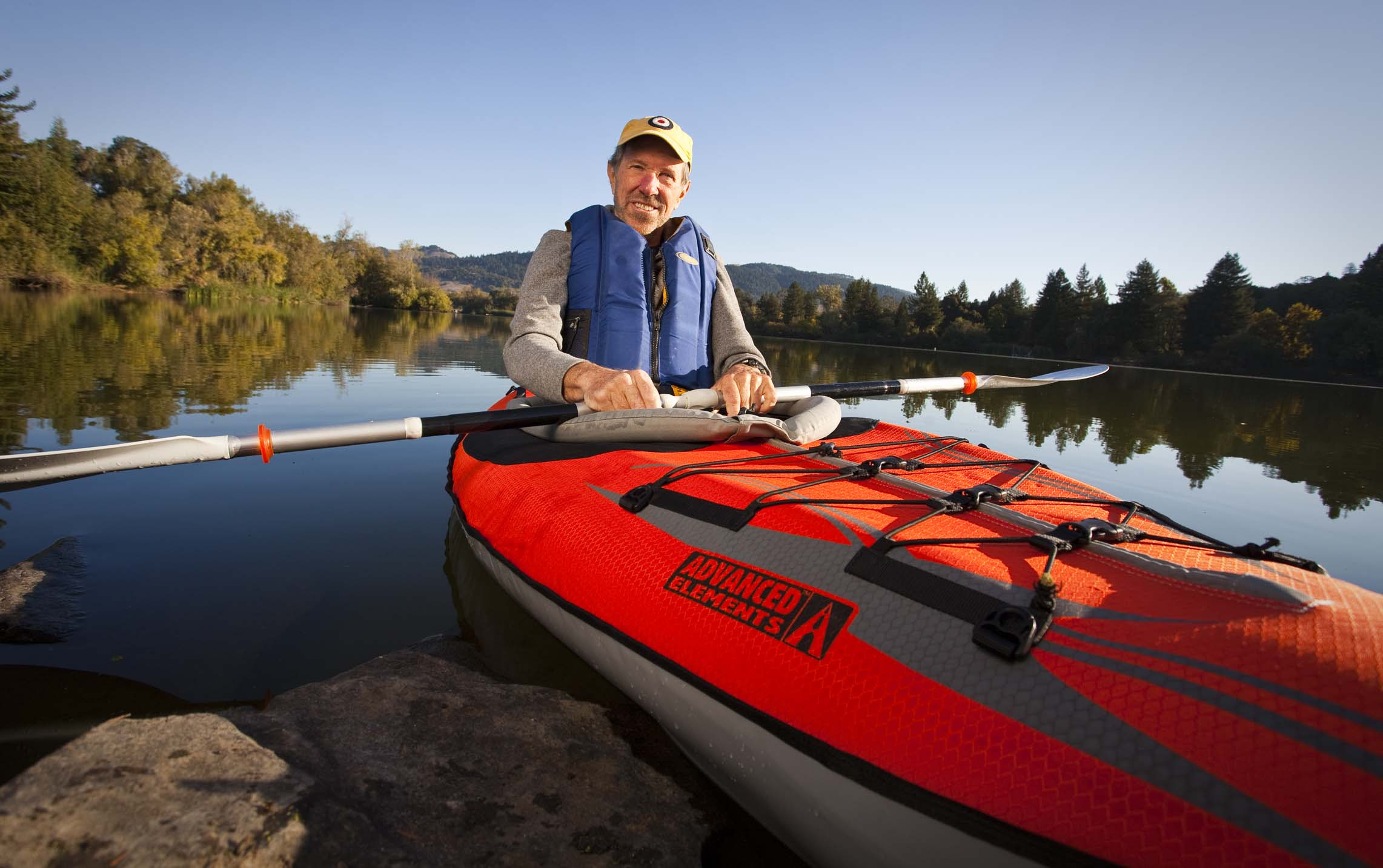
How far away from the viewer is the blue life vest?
340cm

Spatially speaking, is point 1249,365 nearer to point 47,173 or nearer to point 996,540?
point 996,540

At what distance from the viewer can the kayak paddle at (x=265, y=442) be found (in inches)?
88.6

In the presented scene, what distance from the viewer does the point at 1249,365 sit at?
35281mm

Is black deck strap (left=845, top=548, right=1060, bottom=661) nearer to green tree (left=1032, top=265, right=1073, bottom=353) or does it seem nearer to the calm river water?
the calm river water

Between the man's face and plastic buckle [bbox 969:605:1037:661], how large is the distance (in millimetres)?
2971

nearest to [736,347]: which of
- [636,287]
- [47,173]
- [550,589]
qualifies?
[636,287]

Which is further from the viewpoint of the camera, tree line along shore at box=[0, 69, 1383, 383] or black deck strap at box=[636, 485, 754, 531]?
tree line along shore at box=[0, 69, 1383, 383]

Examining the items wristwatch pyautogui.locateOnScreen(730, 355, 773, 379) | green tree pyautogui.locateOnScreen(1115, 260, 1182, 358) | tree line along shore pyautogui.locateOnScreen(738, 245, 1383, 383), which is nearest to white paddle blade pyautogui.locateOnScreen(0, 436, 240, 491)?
wristwatch pyautogui.locateOnScreen(730, 355, 773, 379)

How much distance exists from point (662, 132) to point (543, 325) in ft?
3.87

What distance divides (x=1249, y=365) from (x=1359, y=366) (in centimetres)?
423

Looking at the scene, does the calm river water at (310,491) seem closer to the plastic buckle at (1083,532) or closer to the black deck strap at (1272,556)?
the plastic buckle at (1083,532)

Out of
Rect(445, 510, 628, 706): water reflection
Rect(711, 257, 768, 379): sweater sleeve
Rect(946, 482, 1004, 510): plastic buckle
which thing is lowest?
Rect(445, 510, 628, 706): water reflection

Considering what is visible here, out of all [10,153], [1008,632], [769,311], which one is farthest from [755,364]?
[769,311]

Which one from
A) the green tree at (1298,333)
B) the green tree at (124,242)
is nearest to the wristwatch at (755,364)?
the green tree at (1298,333)
